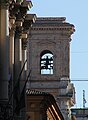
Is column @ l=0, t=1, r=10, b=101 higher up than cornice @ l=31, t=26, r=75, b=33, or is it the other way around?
cornice @ l=31, t=26, r=75, b=33

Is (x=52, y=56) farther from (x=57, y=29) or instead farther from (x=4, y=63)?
(x=4, y=63)

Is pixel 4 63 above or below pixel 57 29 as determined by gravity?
below

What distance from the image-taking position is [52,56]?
9612cm

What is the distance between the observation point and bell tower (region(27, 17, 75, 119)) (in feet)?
316

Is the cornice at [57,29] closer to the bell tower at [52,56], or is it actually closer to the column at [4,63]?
the bell tower at [52,56]

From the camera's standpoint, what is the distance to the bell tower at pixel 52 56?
96.4m

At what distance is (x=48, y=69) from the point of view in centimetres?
9575

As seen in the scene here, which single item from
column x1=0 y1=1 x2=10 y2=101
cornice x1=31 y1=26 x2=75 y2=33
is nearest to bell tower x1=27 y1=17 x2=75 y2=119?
cornice x1=31 y1=26 x2=75 y2=33

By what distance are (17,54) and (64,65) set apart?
155 ft

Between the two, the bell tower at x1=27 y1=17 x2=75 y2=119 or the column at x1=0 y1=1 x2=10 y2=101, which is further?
the bell tower at x1=27 y1=17 x2=75 y2=119

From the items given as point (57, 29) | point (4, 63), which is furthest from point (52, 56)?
point (4, 63)

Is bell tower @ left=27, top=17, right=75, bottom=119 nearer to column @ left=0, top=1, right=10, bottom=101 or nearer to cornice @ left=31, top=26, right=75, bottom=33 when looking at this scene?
cornice @ left=31, top=26, right=75, bottom=33

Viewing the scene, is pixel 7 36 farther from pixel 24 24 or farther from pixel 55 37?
pixel 55 37

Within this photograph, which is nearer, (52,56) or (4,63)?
(4,63)
